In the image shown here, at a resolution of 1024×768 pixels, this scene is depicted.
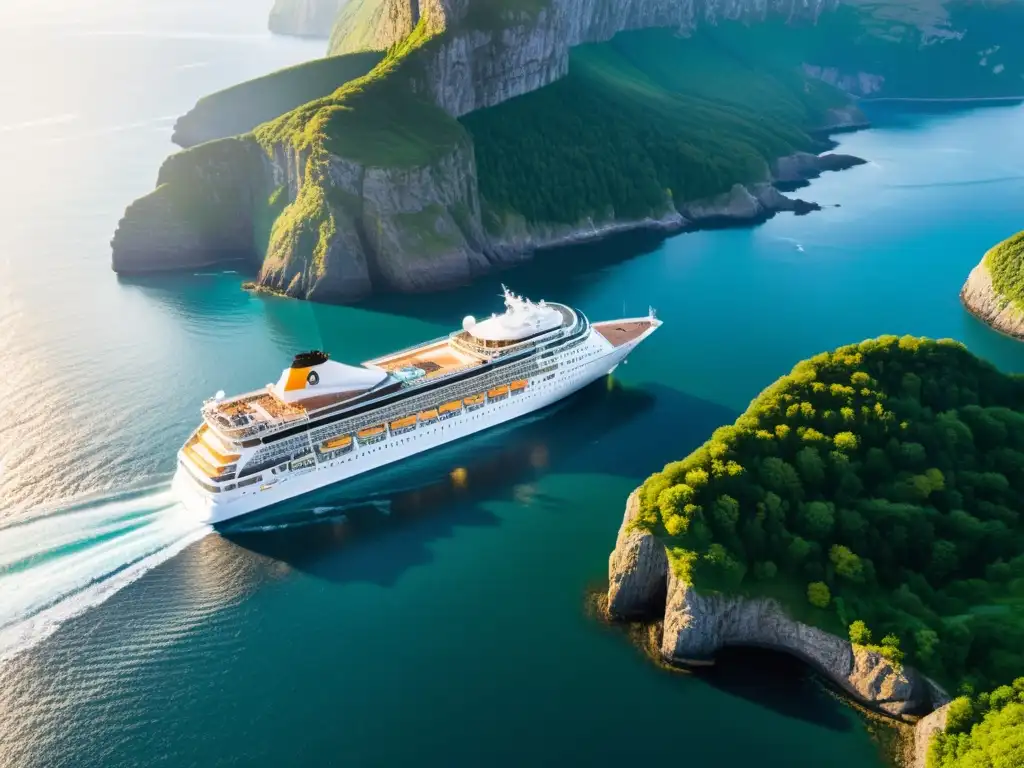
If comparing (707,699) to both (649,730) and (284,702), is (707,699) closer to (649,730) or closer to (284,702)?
(649,730)

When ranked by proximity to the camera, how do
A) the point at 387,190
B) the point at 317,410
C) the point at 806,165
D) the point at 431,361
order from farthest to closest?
the point at 806,165, the point at 387,190, the point at 431,361, the point at 317,410

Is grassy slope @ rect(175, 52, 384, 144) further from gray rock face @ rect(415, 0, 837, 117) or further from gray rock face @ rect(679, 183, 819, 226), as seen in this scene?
gray rock face @ rect(679, 183, 819, 226)

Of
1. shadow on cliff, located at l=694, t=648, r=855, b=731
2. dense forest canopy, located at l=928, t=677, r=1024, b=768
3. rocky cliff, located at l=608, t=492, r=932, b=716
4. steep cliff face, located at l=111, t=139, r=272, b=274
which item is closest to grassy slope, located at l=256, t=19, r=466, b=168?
steep cliff face, located at l=111, t=139, r=272, b=274

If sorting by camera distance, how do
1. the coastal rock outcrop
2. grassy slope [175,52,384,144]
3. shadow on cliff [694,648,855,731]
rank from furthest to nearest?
grassy slope [175,52,384,144]
the coastal rock outcrop
shadow on cliff [694,648,855,731]

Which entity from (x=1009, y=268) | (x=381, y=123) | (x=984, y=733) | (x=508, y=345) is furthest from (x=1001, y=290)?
(x=381, y=123)

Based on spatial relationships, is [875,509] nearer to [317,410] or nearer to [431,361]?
[431,361]

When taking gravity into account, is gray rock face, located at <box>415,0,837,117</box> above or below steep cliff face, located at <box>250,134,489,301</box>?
above

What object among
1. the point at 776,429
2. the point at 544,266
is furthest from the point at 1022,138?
the point at 776,429
